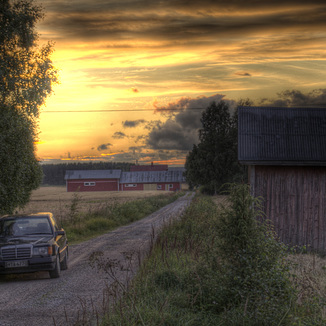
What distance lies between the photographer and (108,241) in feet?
Result: 68.0

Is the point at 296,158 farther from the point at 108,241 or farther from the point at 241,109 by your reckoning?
the point at 108,241

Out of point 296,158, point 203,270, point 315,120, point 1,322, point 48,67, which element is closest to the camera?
point 1,322

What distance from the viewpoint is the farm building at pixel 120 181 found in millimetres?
104938

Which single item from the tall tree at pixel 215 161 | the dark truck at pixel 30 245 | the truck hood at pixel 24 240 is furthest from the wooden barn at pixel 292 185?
the tall tree at pixel 215 161

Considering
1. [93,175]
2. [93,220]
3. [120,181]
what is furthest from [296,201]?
[93,175]

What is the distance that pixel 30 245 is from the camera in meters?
12.3

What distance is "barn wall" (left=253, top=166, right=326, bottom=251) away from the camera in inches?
720

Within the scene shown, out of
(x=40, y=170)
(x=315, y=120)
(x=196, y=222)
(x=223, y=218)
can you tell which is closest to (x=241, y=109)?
(x=315, y=120)

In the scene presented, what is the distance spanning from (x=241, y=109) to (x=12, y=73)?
11337mm

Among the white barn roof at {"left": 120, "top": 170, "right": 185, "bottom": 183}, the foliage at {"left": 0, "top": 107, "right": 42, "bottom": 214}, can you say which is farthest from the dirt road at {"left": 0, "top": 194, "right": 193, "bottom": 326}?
the white barn roof at {"left": 120, "top": 170, "right": 185, "bottom": 183}

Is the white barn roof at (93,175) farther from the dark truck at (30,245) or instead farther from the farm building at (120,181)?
the dark truck at (30,245)

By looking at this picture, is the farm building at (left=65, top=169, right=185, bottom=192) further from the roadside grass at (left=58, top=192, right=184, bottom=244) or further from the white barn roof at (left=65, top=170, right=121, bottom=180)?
the roadside grass at (left=58, top=192, right=184, bottom=244)

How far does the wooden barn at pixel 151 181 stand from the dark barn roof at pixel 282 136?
279ft

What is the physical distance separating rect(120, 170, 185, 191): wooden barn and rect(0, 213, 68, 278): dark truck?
91.6 metres
